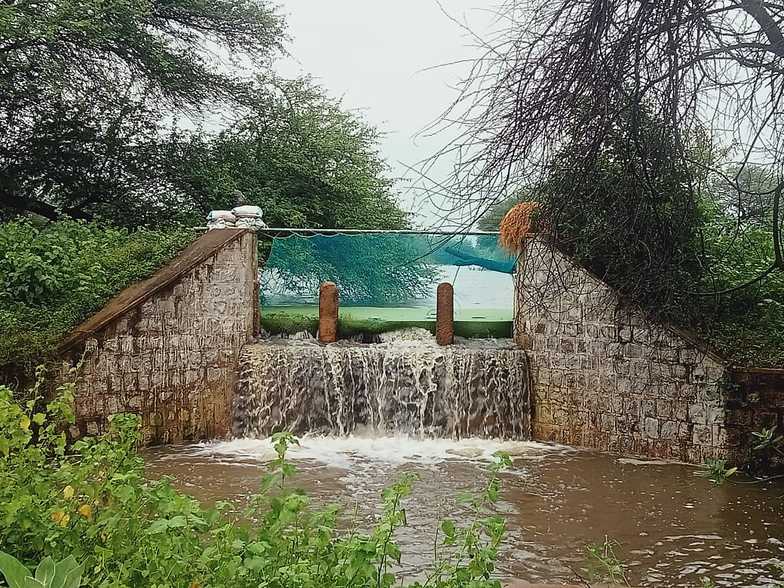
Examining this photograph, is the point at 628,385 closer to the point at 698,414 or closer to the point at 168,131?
the point at 698,414

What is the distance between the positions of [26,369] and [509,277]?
577 centimetres

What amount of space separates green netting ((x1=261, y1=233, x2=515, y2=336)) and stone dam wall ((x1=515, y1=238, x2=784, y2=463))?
1.20 metres

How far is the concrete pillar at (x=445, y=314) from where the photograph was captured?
1034 cm

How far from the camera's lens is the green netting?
10766mm

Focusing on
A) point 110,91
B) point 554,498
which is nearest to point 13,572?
point 554,498

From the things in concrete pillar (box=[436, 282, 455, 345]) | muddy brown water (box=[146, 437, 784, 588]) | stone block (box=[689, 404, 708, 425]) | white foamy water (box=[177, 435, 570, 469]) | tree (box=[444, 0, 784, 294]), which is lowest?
muddy brown water (box=[146, 437, 784, 588])

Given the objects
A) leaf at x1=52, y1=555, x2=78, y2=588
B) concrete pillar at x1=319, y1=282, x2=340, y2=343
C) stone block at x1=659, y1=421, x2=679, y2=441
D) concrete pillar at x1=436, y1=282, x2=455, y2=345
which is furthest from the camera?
concrete pillar at x1=319, y1=282, x2=340, y2=343

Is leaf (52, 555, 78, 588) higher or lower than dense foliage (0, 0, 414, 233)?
lower

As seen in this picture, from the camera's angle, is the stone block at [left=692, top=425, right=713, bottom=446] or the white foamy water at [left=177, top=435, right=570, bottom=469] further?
the white foamy water at [left=177, top=435, right=570, bottom=469]

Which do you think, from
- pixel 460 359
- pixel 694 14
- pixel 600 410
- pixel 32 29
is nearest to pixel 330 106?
pixel 32 29

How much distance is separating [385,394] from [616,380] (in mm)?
2535

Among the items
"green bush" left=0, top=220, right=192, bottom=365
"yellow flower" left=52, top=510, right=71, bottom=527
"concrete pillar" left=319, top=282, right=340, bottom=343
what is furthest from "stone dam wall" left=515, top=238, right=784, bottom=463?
"yellow flower" left=52, top=510, right=71, bottom=527

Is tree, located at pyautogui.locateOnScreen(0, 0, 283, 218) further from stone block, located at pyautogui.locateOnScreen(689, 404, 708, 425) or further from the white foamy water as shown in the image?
stone block, located at pyautogui.locateOnScreen(689, 404, 708, 425)

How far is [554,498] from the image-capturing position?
693cm
